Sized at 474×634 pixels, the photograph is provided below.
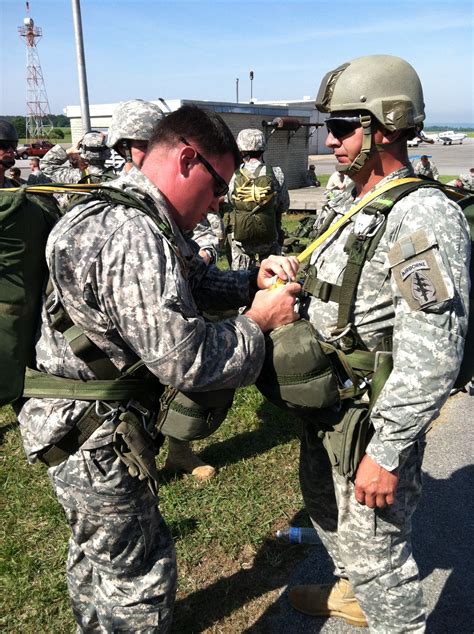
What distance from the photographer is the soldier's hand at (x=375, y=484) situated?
6.95 feet

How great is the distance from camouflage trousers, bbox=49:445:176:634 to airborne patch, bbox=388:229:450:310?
1.29 m

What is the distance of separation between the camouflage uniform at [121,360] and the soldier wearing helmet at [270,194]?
5006 mm

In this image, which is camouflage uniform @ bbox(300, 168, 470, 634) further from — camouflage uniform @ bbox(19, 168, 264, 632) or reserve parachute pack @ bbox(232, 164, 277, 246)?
reserve parachute pack @ bbox(232, 164, 277, 246)

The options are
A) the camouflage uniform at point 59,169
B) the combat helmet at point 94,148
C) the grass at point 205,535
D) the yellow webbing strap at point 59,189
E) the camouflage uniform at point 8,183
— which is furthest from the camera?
the camouflage uniform at point 59,169

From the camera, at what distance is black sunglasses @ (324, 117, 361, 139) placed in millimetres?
2324

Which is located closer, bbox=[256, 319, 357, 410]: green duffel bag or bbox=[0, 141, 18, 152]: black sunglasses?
bbox=[256, 319, 357, 410]: green duffel bag

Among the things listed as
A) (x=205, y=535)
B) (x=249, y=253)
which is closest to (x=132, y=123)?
(x=205, y=535)

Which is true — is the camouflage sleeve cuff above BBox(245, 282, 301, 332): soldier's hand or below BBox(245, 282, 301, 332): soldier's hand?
below

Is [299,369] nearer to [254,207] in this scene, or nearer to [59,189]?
[59,189]

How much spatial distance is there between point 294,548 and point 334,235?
2128 millimetres

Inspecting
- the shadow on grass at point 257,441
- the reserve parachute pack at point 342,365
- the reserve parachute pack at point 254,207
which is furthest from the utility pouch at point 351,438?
the reserve parachute pack at point 254,207

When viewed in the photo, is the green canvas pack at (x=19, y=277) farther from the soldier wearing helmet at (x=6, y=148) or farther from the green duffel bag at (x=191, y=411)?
the soldier wearing helmet at (x=6, y=148)

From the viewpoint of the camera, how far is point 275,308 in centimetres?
210

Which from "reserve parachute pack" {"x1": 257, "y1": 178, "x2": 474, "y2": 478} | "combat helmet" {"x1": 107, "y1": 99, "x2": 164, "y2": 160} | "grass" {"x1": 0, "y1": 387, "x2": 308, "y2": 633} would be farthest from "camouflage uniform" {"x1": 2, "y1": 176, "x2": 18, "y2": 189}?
"reserve parachute pack" {"x1": 257, "y1": 178, "x2": 474, "y2": 478}
